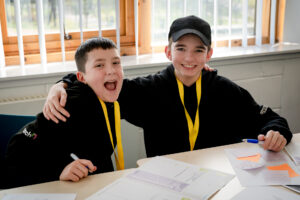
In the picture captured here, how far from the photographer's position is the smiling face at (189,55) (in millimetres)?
1794

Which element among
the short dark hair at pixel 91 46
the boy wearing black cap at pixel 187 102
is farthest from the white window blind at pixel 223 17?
the short dark hair at pixel 91 46

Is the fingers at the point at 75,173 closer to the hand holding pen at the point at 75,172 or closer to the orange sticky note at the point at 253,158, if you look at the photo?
the hand holding pen at the point at 75,172

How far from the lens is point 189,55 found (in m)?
1.80

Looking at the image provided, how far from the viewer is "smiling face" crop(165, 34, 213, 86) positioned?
1.79 meters

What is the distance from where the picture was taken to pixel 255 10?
3.11 meters

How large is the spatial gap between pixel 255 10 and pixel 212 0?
52cm

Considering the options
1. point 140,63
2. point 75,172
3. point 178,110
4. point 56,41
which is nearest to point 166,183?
point 75,172

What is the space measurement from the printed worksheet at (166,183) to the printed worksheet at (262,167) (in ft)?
0.25

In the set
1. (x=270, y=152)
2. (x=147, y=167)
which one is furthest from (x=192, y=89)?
(x=147, y=167)

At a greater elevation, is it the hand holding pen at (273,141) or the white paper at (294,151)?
the hand holding pen at (273,141)

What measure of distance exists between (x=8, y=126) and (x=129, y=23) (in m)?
1.43

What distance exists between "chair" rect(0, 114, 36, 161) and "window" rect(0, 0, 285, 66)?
955 mm

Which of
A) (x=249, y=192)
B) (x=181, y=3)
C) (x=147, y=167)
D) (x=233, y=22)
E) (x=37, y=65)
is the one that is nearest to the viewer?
(x=249, y=192)

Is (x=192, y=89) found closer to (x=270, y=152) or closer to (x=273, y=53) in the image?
(x=270, y=152)
